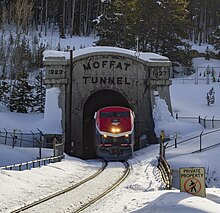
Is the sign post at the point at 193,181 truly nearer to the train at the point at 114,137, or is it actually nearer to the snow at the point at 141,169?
the snow at the point at 141,169

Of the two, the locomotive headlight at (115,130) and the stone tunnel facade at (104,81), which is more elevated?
the stone tunnel facade at (104,81)

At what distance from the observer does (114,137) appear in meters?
32.0

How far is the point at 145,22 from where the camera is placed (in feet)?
205

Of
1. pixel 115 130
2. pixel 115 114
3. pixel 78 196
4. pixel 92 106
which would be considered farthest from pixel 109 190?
pixel 92 106

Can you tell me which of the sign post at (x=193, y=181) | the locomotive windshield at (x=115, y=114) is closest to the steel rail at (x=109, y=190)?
the sign post at (x=193, y=181)

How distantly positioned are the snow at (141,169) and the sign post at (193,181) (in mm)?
464

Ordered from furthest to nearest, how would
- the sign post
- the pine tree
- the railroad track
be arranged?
the pine tree < the sign post < the railroad track

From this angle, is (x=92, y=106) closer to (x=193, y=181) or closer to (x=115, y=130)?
(x=115, y=130)

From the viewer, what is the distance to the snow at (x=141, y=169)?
1370 cm

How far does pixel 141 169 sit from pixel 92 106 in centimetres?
1830

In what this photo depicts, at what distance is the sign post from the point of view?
14.6 m

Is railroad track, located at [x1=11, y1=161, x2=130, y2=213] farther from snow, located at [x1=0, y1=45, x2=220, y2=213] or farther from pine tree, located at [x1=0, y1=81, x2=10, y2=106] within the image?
pine tree, located at [x1=0, y1=81, x2=10, y2=106]

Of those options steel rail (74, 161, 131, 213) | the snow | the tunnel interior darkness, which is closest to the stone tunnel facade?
the snow

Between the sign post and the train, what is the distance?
17.0 meters
